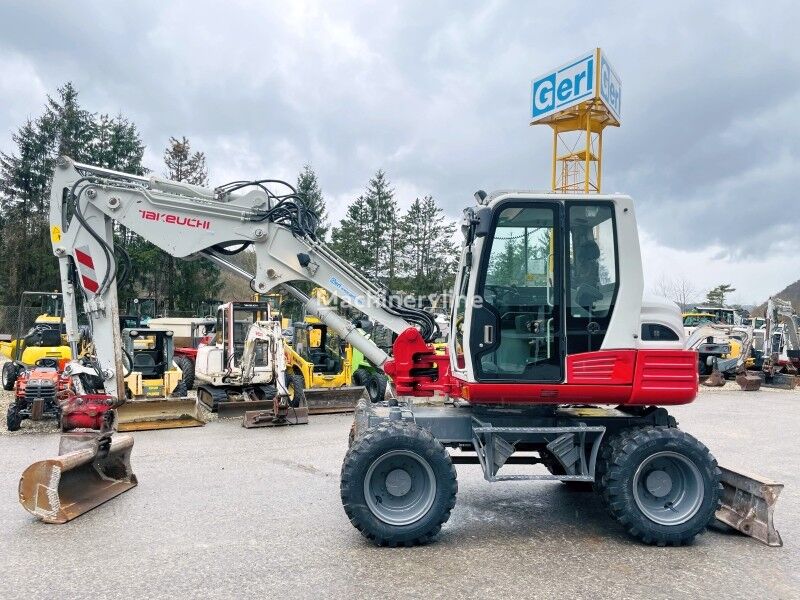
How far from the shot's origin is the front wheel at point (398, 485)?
497cm

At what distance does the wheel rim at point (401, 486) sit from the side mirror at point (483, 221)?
6.12ft

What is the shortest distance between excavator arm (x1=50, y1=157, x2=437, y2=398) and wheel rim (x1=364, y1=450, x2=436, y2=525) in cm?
242

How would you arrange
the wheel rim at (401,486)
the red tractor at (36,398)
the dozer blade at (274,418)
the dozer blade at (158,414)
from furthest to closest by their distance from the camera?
the dozer blade at (274,418) → the red tractor at (36,398) → the dozer blade at (158,414) → the wheel rim at (401,486)

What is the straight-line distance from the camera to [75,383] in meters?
8.53

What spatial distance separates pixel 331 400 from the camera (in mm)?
13273

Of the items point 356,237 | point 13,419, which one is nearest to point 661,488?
point 13,419

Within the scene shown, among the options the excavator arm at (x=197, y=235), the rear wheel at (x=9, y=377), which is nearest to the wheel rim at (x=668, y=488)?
the excavator arm at (x=197, y=235)

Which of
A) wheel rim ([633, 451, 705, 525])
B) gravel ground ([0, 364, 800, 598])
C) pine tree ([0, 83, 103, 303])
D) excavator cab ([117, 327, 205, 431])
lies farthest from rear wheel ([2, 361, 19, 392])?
pine tree ([0, 83, 103, 303])

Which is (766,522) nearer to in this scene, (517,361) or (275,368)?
(517,361)

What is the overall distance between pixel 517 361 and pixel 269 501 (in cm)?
294

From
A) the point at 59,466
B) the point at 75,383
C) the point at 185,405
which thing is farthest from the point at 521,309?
the point at 185,405

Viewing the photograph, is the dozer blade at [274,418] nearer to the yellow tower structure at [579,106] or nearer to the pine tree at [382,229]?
the yellow tower structure at [579,106]

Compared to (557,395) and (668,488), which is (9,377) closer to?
(557,395)

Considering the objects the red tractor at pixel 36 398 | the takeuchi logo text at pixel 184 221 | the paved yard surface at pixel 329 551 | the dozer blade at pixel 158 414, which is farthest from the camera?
the red tractor at pixel 36 398
